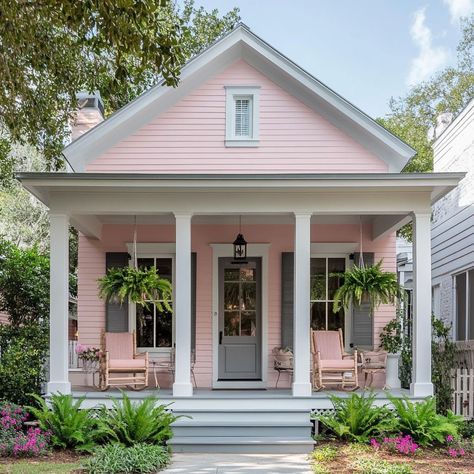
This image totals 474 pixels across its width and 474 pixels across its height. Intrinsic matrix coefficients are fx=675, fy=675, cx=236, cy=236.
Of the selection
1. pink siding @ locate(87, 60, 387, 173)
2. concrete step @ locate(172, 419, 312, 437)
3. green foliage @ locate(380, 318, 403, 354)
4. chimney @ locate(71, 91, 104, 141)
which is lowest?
concrete step @ locate(172, 419, 312, 437)

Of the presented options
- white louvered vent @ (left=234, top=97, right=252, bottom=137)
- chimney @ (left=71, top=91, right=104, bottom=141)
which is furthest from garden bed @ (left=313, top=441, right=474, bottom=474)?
chimney @ (left=71, top=91, right=104, bottom=141)

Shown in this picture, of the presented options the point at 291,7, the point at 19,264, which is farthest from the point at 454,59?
the point at 19,264

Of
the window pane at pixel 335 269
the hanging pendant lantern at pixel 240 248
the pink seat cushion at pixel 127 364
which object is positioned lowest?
the pink seat cushion at pixel 127 364

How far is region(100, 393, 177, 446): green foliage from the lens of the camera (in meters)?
8.12

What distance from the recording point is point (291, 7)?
29312mm

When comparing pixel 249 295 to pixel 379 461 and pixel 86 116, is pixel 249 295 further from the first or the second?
pixel 86 116

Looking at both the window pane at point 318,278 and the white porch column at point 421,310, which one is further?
the window pane at point 318,278

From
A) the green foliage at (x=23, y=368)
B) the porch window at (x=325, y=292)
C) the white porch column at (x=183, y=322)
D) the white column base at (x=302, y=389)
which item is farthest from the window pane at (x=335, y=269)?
the green foliage at (x=23, y=368)

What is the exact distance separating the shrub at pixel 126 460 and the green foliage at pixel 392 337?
4497mm

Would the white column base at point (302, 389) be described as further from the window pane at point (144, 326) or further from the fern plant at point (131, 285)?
the window pane at point (144, 326)

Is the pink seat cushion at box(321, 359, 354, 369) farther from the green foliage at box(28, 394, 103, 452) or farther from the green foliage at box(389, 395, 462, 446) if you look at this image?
the green foliage at box(28, 394, 103, 452)

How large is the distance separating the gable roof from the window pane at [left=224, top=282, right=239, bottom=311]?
10.0 feet

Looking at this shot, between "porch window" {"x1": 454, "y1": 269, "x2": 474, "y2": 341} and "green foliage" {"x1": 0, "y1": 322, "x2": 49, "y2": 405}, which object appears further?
"porch window" {"x1": 454, "y1": 269, "x2": 474, "y2": 341}

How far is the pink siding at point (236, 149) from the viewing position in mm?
11070
